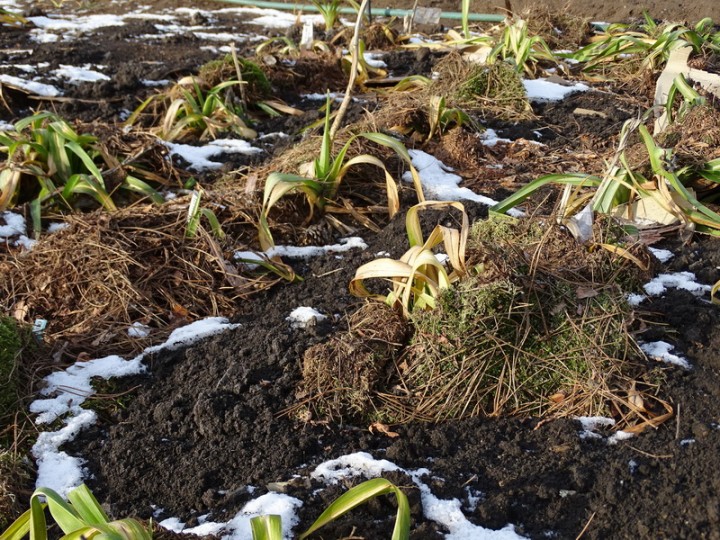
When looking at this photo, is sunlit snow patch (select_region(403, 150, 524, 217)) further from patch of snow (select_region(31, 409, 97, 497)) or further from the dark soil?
patch of snow (select_region(31, 409, 97, 497))

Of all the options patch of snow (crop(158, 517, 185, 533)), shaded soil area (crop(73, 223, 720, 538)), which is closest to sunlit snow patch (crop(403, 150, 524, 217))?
shaded soil area (crop(73, 223, 720, 538))

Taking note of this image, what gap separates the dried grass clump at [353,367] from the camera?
7.78ft

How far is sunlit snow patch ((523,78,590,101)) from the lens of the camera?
476 cm

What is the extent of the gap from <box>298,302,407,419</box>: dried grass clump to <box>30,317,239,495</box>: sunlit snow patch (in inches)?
22.0

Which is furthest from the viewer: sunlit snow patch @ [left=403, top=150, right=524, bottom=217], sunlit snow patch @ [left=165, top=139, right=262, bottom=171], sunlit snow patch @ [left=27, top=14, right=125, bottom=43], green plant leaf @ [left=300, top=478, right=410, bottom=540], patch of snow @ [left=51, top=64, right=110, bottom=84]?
sunlit snow patch @ [left=27, top=14, right=125, bottom=43]

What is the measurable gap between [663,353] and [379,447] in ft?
3.30

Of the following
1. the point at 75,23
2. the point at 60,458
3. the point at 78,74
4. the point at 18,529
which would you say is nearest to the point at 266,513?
the point at 18,529

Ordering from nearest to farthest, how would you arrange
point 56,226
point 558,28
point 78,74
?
point 56,226
point 78,74
point 558,28

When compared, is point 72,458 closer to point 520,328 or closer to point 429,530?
point 429,530

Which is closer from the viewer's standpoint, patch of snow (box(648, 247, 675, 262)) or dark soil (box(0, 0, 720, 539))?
dark soil (box(0, 0, 720, 539))

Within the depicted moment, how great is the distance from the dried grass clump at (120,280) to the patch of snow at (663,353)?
1.45m

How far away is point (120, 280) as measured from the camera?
2979 mm

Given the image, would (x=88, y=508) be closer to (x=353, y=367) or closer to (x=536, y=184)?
(x=353, y=367)

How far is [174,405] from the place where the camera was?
8.02 feet
